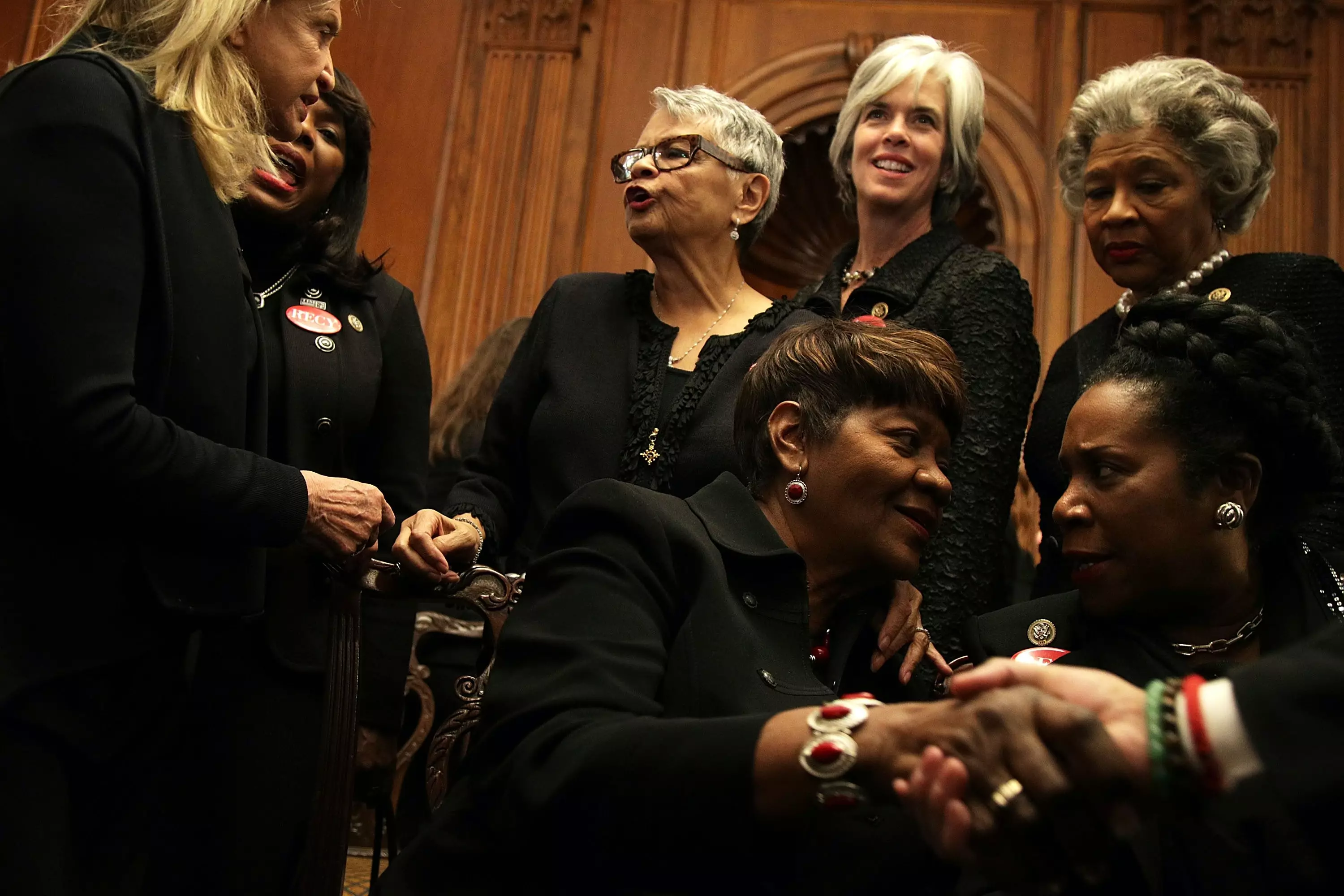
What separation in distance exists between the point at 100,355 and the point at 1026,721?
1.11 m

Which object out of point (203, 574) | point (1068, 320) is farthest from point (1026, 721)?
point (1068, 320)

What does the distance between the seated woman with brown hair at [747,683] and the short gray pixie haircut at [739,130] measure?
778mm

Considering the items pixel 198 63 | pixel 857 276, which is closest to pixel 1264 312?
pixel 857 276

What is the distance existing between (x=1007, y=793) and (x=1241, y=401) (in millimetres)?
921

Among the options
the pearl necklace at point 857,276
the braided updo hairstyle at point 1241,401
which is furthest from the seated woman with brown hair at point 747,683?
the pearl necklace at point 857,276

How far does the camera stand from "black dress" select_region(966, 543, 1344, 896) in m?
1.10

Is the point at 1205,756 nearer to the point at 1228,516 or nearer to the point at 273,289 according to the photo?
the point at 1228,516

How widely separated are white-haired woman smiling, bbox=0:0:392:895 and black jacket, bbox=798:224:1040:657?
97cm

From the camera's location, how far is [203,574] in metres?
1.69

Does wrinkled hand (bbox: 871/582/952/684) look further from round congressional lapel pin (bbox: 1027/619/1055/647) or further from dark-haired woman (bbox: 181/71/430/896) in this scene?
dark-haired woman (bbox: 181/71/430/896)

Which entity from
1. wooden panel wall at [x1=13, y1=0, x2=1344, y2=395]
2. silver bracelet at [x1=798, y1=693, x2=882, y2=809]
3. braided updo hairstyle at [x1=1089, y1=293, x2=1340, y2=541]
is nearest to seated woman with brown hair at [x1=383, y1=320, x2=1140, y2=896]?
silver bracelet at [x1=798, y1=693, x2=882, y2=809]

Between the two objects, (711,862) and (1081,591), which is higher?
(1081,591)

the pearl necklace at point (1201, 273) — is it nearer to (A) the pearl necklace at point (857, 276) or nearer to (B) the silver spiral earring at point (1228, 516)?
(A) the pearl necklace at point (857, 276)

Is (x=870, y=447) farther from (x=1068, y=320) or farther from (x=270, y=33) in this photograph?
(x=1068, y=320)
